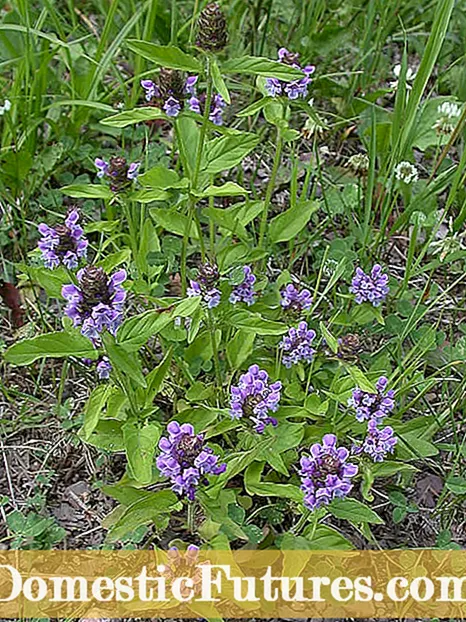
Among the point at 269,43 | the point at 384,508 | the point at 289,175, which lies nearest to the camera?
the point at 384,508

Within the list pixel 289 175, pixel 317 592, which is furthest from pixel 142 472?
pixel 289 175

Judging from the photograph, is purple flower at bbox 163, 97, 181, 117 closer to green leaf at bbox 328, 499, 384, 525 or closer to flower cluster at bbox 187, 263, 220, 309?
flower cluster at bbox 187, 263, 220, 309

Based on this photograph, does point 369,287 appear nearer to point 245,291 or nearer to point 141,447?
point 245,291

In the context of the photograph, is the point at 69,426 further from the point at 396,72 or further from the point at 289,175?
the point at 396,72

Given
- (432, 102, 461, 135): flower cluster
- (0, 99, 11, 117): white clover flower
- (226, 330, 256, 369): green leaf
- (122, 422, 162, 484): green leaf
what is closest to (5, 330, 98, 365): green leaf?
(122, 422, 162, 484): green leaf

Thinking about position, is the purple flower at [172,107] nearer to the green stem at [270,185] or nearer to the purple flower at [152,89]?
the purple flower at [152,89]

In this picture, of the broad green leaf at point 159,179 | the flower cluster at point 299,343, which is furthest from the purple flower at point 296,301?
the broad green leaf at point 159,179
